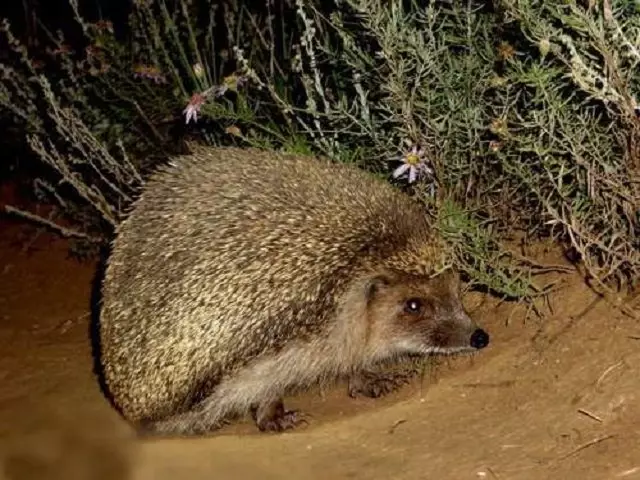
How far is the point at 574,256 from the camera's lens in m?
5.54

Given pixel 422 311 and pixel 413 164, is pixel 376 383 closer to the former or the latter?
pixel 422 311

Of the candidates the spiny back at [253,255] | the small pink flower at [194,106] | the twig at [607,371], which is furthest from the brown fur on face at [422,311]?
the small pink flower at [194,106]

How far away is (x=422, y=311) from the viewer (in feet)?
18.3

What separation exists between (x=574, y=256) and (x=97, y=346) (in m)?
3.06

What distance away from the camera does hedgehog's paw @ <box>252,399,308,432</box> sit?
5.66 meters

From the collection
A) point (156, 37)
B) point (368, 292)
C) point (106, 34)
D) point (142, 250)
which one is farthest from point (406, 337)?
point (106, 34)

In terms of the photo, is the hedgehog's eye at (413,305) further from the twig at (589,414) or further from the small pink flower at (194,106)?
the small pink flower at (194,106)

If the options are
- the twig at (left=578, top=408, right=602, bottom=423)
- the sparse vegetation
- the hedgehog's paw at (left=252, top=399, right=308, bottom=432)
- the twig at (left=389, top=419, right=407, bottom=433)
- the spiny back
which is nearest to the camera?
the twig at (left=578, top=408, right=602, bottom=423)

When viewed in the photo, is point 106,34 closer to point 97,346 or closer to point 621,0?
point 97,346

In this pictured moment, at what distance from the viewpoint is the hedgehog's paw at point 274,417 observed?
18.6 ft

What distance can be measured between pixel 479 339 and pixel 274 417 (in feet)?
3.70

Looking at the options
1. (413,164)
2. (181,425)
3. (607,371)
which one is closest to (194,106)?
(413,164)

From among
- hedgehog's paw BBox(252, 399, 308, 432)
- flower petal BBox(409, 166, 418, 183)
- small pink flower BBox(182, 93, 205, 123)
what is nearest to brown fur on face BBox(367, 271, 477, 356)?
flower petal BBox(409, 166, 418, 183)

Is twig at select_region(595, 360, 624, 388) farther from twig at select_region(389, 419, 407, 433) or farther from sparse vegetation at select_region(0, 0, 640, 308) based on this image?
twig at select_region(389, 419, 407, 433)
